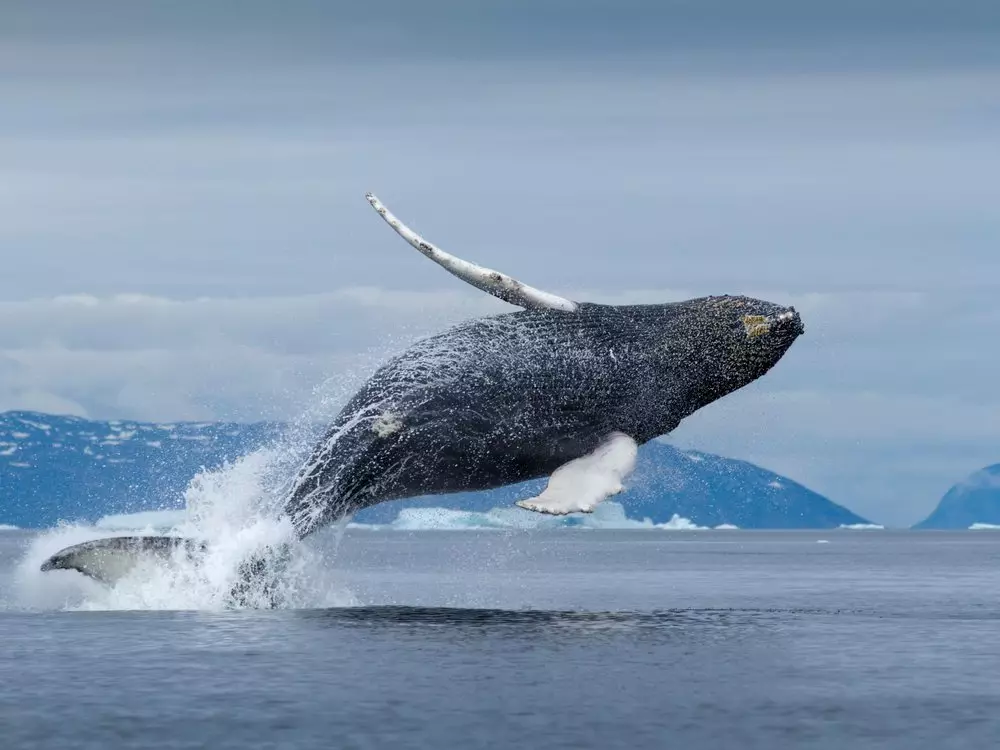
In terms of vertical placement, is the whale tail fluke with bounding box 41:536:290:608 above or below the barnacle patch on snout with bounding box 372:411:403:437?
below

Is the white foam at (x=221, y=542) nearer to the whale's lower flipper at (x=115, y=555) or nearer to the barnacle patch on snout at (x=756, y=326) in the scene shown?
the whale's lower flipper at (x=115, y=555)

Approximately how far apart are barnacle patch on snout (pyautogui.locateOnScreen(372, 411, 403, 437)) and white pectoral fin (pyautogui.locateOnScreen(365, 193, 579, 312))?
5.77 ft

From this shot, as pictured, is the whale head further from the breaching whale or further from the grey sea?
the grey sea

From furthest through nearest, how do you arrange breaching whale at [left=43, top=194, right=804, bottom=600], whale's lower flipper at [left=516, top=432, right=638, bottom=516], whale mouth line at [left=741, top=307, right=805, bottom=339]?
whale mouth line at [left=741, top=307, right=805, bottom=339]
breaching whale at [left=43, top=194, right=804, bottom=600]
whale's lower flipper at [left=516, top=432, right=638, bottom=516]

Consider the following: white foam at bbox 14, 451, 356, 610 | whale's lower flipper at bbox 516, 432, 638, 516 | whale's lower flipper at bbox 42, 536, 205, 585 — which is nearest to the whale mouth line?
whale's lower flipper at bbox 516, 432, 638, 516

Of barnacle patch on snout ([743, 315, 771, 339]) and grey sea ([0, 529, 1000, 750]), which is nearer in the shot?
grey sea ([0, 529, 1000, 750])

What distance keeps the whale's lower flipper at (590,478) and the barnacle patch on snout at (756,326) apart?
79.6 inches

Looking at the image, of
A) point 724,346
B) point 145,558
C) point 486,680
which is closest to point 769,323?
point 724,346

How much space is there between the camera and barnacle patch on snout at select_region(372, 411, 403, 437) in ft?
57.8

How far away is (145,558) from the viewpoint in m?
17.8

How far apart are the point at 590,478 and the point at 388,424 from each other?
93.0 inches

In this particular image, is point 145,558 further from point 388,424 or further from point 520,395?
Answer: point 520,395

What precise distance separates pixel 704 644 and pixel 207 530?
6288mm

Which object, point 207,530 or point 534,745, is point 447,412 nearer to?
point 207,530
